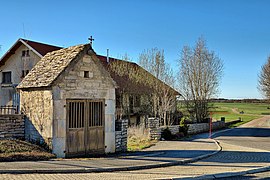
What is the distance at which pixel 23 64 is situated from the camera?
1275 inches

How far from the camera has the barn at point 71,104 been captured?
1262 centimetres

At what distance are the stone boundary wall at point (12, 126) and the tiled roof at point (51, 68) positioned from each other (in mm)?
1528

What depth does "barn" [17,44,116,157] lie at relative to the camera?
41.4ft

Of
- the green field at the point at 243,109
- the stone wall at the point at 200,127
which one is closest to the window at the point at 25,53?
the stone wall at the point at 200,127

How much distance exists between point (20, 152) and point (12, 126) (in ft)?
7.00

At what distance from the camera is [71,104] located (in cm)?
1304

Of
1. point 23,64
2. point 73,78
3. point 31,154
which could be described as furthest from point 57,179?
point 23,64

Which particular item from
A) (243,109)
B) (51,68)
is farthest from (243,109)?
(51,68)

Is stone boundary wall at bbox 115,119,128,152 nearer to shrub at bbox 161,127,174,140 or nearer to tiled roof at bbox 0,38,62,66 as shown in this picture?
shrub at bbox 161,127,174,140

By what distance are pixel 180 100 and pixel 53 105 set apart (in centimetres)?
2312

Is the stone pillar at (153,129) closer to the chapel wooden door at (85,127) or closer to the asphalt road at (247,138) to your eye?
the asphalt road at (247,138)

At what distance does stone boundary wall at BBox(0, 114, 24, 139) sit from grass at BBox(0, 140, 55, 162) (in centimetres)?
75

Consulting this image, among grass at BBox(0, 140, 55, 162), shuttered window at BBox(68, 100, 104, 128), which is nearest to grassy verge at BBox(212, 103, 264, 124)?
shuttered window at BBox(68, 100, 104, 128)

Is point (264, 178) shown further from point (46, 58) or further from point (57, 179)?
point (46, 58)
